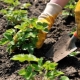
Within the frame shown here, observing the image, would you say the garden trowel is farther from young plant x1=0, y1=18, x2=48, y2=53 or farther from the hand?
young plant x1=0, y1=18, x2=48, y2=53

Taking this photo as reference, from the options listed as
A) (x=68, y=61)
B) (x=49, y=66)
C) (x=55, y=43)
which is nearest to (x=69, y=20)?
(x=55, y=43)

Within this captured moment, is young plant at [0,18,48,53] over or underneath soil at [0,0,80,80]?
over

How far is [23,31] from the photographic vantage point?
251 centimetres

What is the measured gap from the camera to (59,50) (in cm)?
260

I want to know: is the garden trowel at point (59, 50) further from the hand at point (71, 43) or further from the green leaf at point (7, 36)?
the green leaf at point (7, 36)

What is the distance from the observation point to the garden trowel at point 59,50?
250 centimetres

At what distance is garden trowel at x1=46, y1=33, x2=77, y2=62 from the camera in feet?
8.21

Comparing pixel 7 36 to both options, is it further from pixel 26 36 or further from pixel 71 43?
pixel 71 43

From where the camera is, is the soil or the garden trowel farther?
the garden trowel

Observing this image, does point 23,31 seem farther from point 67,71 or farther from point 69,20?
point 69,20

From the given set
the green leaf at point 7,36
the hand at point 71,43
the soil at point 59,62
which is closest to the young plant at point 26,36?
the green leaf at point 7,36

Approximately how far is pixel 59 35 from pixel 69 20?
0.38 meters

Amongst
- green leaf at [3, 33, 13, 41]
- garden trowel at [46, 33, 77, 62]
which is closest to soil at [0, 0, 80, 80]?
garden trowel at [46, 33, 77, 62]

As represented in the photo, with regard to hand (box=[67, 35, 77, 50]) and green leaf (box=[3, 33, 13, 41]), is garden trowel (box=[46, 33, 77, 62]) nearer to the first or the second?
hand (box=[67, 35, 77, 50])
